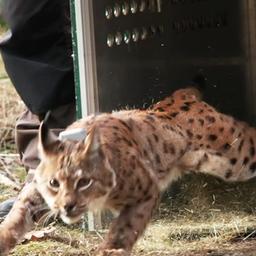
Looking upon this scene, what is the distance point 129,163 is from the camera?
4.57 metres

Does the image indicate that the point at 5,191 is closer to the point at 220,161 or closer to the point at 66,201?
the point at 220,161

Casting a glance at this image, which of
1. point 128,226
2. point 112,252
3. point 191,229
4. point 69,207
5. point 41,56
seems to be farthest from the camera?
point 41,56

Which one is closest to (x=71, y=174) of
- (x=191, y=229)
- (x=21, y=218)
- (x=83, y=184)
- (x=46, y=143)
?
(x=83, y=184)

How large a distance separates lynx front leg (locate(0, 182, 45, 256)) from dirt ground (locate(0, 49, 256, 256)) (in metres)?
0.68

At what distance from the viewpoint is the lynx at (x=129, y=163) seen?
4266 millimetres

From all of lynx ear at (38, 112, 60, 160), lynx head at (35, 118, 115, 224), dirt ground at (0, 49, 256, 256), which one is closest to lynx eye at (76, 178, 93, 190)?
lynx head at (35, 118, 115, 224)

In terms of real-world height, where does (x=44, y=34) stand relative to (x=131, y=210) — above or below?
above

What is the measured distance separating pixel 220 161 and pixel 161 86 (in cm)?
87

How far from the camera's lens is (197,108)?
17.6ft

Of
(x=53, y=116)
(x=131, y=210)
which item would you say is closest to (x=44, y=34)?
(x=53, y=116)

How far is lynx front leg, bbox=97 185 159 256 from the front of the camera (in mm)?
4426

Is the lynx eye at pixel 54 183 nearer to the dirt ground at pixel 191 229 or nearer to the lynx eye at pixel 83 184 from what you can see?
the lynx eye at pixel 83 184

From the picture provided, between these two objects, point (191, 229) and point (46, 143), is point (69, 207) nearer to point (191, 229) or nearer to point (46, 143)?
point (46, 143)

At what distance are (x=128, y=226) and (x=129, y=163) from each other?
266mm
